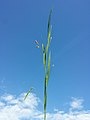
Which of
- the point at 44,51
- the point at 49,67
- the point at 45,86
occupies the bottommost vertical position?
the point at 45,86

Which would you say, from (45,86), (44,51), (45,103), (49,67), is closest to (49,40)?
(44,51)

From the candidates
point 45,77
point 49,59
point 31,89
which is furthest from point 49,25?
point 31,89

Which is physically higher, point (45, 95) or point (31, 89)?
point (31, 89)

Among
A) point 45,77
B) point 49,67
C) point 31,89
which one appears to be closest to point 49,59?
point 49,67

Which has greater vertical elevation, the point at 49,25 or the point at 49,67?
the point at 49,25

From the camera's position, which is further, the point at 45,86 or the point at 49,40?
the point at 49,40

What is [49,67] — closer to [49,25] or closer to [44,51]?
[44,51]

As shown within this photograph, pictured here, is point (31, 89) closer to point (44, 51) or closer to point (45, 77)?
point (45, 77)

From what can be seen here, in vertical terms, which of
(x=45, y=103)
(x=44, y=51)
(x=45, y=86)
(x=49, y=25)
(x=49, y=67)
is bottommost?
(x=45, y=103)

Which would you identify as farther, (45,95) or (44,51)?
(44,51)
